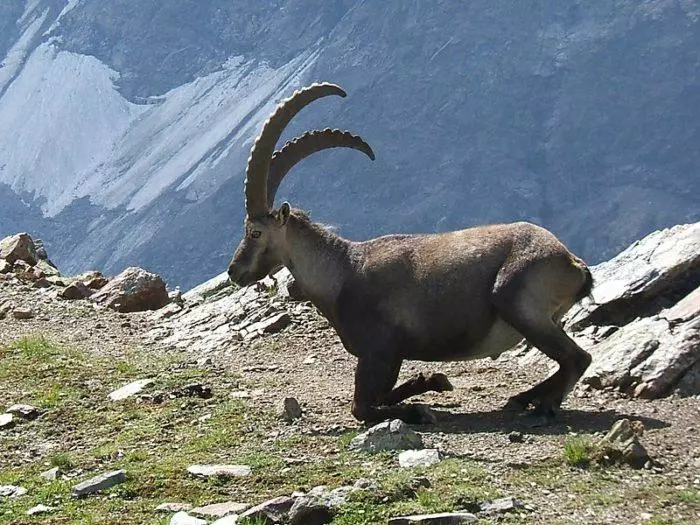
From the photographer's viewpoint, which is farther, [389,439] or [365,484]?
[389,439]

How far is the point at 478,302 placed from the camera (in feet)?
42.5

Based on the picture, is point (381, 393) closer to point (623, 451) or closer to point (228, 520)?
point (623, 451)

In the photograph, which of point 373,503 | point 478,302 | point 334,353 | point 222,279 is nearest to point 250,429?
point 478,302

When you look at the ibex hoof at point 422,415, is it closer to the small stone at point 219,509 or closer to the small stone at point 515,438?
the small stone at point 515,438

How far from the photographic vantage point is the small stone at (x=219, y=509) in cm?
867

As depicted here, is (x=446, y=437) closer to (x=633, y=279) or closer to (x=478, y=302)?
(x=478, y=302)

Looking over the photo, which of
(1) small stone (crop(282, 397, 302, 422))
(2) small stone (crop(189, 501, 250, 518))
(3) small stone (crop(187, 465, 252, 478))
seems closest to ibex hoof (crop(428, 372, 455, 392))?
(1) small stone (crop(282, 397, 302, 422))

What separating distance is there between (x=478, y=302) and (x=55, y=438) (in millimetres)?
5021

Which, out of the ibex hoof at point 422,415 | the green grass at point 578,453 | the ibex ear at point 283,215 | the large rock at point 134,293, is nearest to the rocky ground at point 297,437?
the green grass at point 578,453

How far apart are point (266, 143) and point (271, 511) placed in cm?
687

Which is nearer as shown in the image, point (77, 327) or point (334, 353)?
point (334, 353)

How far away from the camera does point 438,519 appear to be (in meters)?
7.88

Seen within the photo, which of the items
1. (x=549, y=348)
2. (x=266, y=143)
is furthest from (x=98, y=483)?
(x=266, y=143)

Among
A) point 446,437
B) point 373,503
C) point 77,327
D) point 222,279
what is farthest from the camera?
point 222,279
